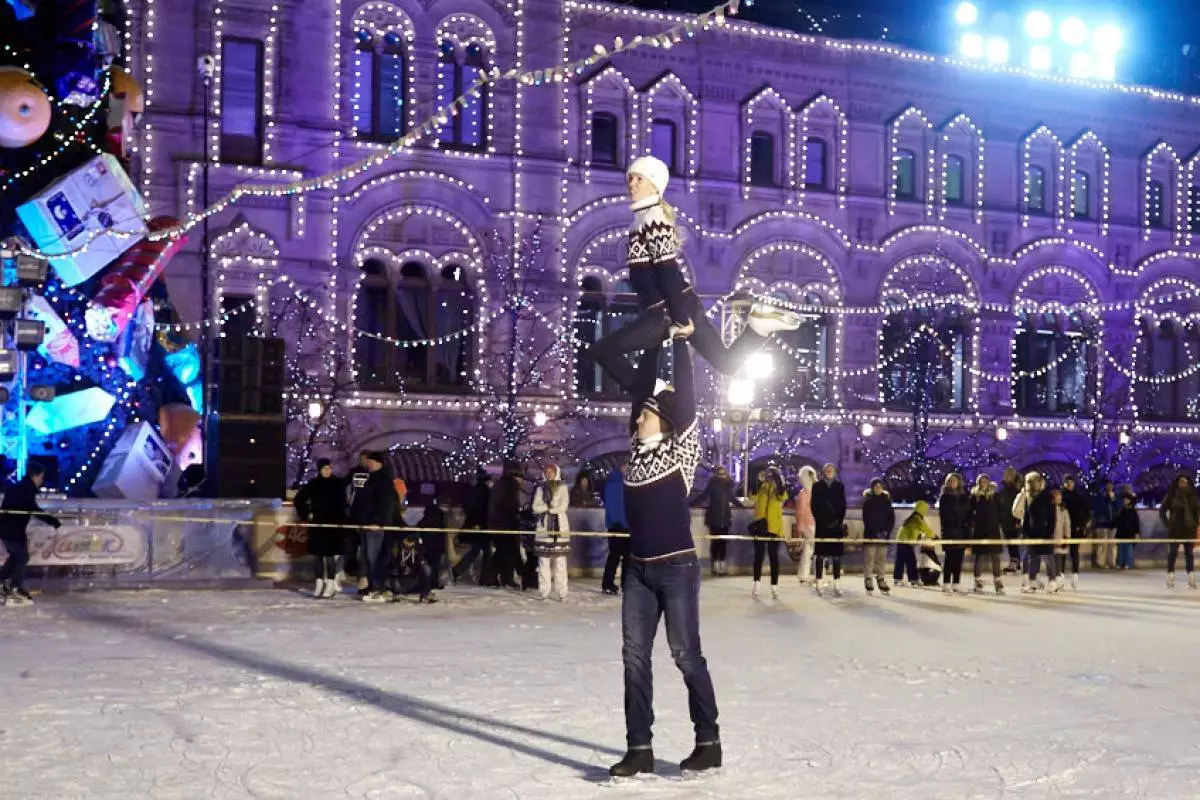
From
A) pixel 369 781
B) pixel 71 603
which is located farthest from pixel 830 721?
pixel 71 603

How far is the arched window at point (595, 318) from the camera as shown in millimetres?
30984

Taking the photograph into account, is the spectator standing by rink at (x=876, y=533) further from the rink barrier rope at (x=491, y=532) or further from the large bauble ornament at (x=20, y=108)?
the large bauble ornament at (x=20, y=108)

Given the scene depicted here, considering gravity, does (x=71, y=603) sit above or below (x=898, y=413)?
below

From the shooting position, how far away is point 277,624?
12930mm

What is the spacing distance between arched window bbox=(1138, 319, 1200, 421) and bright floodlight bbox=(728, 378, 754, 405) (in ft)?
52.5

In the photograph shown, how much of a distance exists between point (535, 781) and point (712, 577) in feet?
46.6

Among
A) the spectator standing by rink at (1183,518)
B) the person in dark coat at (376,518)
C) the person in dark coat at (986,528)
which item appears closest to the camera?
the person in dark coat at (376,518)

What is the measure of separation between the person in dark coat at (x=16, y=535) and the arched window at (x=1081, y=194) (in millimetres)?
27261

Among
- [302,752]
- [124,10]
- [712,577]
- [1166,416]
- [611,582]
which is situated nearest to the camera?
[302,752]

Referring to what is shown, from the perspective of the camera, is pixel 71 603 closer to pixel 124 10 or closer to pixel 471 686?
pixel 471 686

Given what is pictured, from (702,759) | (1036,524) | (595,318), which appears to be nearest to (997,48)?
(595,318)

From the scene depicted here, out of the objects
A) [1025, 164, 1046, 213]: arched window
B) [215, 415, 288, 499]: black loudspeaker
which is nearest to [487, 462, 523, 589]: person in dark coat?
[215, 415, 288, 499]: black loudspeaker

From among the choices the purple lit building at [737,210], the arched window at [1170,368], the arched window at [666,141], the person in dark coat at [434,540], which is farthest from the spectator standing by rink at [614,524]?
the arched window at [1170,368]

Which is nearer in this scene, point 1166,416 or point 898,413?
point 898,413
